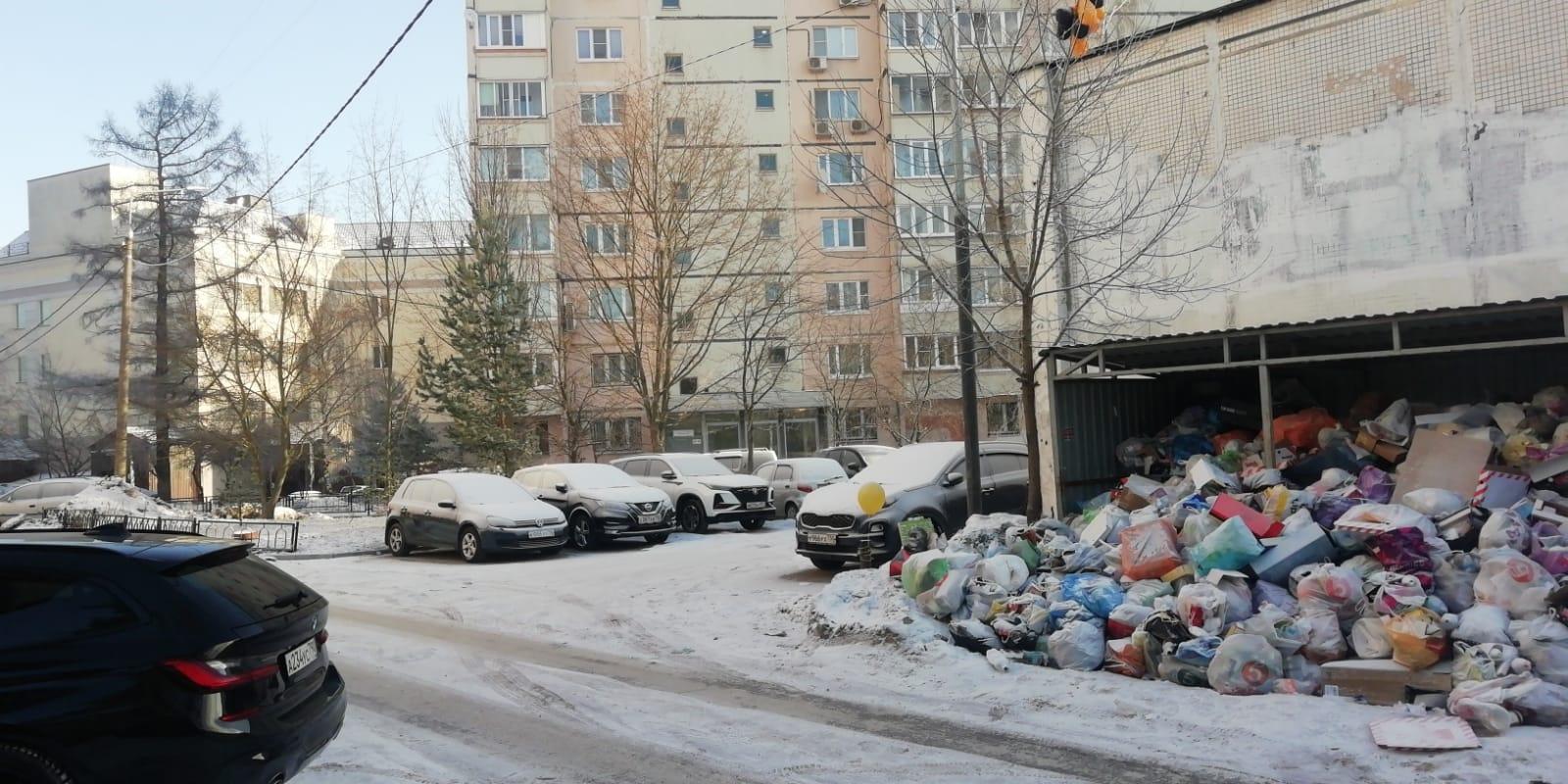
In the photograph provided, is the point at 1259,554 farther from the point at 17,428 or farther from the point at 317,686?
the point at 17,428

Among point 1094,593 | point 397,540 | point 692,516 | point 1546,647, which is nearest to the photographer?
point 1546,647

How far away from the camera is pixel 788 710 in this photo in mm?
7938

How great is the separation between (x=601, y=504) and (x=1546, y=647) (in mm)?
14847

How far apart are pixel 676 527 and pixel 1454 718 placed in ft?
54.5

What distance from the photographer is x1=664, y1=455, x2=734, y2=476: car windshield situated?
22.8 meters

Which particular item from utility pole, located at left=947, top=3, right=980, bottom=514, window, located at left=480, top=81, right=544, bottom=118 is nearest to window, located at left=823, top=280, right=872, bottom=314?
window, located at left=480, top=81, right=544, bottom=118

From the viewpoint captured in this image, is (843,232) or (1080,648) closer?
(1080,648)

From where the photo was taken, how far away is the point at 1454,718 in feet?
21.6

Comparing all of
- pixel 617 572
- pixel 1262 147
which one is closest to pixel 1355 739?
pixel 1262 147

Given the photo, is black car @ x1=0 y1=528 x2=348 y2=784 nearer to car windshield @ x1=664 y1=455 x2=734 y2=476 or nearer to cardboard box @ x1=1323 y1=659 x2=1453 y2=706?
cardboard box @ x1=1323 y1=659 x2=1453 y2=706

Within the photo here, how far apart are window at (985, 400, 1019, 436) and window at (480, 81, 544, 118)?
20962 millimetres

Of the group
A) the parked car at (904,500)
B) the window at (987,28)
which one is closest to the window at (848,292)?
the parked car at (904,500)

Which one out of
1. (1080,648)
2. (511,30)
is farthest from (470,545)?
(511,30)

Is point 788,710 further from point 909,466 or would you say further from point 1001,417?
point 1001,417
